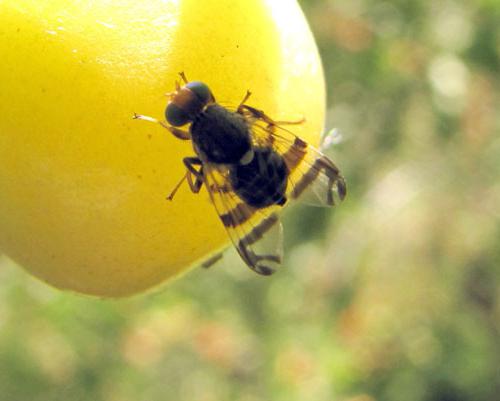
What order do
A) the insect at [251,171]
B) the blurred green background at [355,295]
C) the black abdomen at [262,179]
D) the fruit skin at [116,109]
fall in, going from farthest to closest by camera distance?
the blurred green background at [355,295]
the black abdomen at [262,179]
the insect at [251,171]
the fruit skin at [116,109]

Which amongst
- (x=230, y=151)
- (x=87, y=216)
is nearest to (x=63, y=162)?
(x=87, y=216)

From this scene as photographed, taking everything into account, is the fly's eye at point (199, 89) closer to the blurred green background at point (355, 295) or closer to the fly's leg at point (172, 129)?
the fly's leg at point (172, 129)

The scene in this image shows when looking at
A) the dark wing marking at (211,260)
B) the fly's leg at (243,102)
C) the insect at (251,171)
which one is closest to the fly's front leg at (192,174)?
the insect at (251,171)

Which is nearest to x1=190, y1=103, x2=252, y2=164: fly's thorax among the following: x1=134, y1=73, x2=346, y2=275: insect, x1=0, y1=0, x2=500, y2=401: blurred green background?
x1=134, y1=73, x2=346, y2=275: insect

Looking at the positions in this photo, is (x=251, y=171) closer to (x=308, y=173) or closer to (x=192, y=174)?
(x=308, y=173)

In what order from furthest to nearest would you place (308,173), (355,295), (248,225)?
(355,295) → (308,173) → (248,225)

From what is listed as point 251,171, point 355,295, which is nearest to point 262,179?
point 251,171
